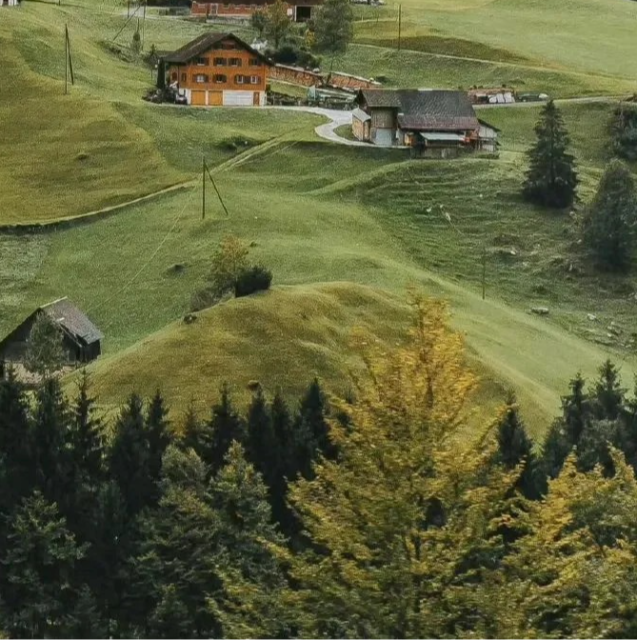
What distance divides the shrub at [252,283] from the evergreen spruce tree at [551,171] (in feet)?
142

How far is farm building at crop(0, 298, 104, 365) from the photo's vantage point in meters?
71.4

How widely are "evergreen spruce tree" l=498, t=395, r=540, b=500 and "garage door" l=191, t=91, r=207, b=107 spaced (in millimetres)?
84452

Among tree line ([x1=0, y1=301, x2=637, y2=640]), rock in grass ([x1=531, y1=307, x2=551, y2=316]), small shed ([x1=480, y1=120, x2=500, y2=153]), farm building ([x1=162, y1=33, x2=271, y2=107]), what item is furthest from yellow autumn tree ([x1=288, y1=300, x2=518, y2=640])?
farm building ([x1=162, y1=33, x2=271, y2=107])

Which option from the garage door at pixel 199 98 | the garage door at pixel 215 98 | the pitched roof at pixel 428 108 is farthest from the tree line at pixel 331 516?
the garage door at pixel 215 98

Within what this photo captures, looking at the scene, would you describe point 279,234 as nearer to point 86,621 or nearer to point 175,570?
point 86,621

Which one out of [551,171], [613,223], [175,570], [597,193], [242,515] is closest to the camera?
[242,515]

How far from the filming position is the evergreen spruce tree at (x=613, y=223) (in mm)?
99625

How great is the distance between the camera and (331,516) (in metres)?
22.0

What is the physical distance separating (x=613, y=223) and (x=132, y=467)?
61044 millimetres

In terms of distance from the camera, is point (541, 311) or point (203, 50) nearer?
point (541, 311)

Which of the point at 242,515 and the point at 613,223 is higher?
the point at 242,515

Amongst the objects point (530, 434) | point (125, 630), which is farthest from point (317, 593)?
point (530, 434)

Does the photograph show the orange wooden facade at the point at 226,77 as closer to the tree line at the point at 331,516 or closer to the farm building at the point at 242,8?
the farm building at the point at 242,8

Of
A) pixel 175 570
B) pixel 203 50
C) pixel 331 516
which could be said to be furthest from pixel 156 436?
pixel 203 50
